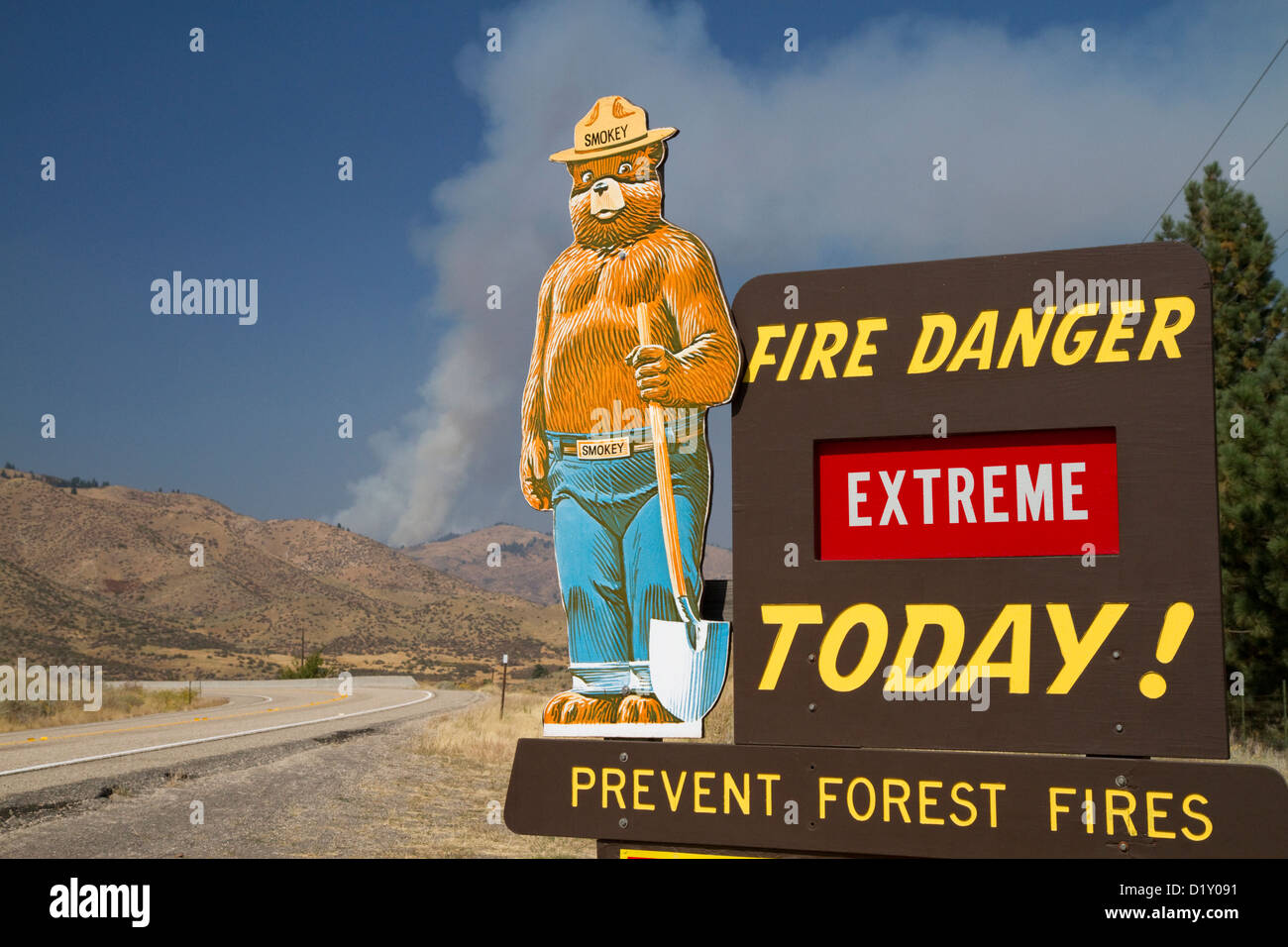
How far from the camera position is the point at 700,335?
4.71m

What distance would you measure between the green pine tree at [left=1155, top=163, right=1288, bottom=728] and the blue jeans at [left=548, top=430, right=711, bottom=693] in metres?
11.8

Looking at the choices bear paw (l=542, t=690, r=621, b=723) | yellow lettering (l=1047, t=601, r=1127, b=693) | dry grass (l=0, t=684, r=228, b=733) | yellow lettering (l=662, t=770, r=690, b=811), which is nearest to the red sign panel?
yellow lettering (l=1047, t=601, r=1127, b=693)

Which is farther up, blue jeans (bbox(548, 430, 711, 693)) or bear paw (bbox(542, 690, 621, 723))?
blue jeans (bbox(548, 430, 711, 693))

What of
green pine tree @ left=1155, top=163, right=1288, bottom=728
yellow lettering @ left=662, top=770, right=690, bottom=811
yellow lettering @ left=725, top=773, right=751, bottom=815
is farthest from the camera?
green pine tree @ left=1155, top=163, right=1288, bottom=728

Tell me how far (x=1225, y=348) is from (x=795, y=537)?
60.4 feet

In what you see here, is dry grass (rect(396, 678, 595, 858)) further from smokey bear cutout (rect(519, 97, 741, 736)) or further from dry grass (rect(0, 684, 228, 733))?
dry grass (rect(0, 684, 228, 733))

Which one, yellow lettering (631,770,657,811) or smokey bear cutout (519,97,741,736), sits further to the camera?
smokey bear cutout (519,97,741,736)

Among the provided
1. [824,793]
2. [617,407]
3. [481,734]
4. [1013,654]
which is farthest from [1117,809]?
[481,734]

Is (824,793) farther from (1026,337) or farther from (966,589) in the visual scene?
(1026,337)

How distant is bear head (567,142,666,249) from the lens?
526cm

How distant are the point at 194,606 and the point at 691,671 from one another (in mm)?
103930

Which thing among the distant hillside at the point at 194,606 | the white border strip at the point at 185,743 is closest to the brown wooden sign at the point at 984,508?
the white border strip at the point at 185,743

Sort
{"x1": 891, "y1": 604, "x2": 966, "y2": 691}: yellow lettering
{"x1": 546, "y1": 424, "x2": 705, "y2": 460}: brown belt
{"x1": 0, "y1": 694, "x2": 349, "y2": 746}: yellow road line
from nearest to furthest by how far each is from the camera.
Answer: {"x1": 891, "y1": 604, "x2": 966, "y2": 691}: yellow lettering < {"x1": 546, "y1": 424, "x2": 705, "y2": 460}: brown belt < {"x1": 0, "y1": 694, "x2": 349, "y2": 746}: yellow road line

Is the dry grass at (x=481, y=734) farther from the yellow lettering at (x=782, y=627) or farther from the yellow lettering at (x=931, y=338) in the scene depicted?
the yellow lettering at (x=931, y=338)
